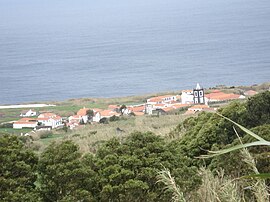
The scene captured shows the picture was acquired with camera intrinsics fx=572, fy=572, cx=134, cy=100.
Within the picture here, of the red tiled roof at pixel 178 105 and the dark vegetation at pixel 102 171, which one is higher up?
the dark vegetation at pixel 102 171

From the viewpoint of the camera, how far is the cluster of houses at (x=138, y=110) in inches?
1069

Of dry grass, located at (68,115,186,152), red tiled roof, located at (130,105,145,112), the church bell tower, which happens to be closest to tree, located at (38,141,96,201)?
dry grass, located at (68,115,186,152)

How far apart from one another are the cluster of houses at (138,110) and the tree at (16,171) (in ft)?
58.0

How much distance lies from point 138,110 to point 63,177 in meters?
22.4

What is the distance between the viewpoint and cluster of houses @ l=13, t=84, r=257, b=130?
2716 centimetres

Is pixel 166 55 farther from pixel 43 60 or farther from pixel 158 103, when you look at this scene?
pixel 158 103

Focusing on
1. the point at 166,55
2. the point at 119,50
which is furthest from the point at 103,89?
the point at 119,50

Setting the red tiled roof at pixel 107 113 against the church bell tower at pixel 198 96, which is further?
the church bell tower at pixel 198 96

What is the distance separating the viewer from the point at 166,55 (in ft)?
195

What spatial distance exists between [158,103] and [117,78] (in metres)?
16.9

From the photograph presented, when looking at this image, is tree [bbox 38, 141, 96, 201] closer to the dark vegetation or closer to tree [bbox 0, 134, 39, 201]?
the dark vegetation

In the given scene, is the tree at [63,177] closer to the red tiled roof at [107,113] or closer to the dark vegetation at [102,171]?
the dark vegetation at [102,171]

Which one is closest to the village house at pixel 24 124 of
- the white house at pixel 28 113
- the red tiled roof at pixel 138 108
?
the white house at pixel 28 113

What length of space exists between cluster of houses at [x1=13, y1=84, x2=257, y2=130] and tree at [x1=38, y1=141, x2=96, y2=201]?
17.7 metres
